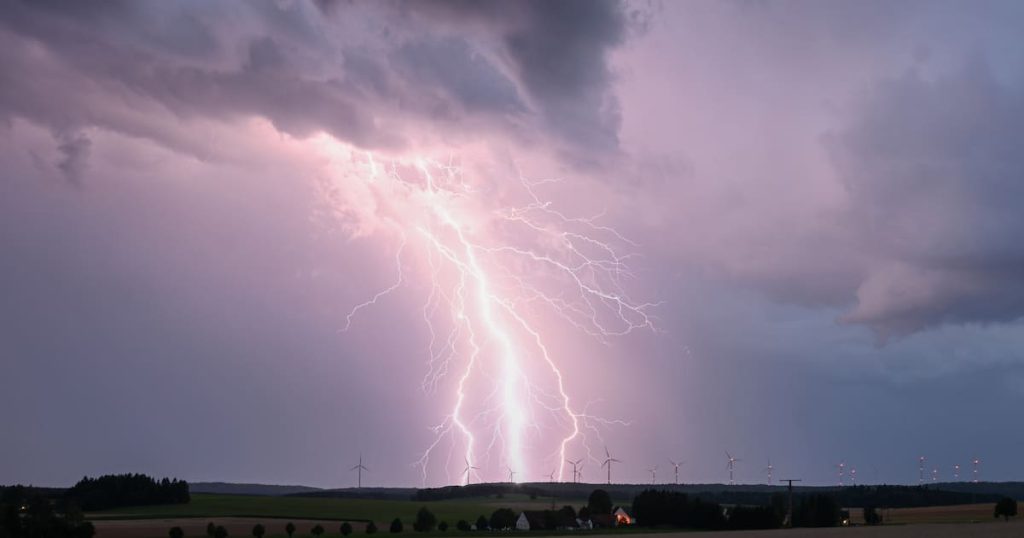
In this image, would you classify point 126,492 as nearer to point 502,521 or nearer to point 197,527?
point 197,527

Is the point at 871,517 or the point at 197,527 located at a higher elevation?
the point at 197,527

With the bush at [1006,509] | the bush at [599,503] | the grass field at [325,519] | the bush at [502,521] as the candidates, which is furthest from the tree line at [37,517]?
the bush at [1006,509]

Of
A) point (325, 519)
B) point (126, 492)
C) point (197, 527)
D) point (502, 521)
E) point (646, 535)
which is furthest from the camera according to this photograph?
point (126, 492)

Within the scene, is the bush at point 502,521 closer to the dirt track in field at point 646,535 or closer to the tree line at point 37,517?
the dirt track in field at point 646,535

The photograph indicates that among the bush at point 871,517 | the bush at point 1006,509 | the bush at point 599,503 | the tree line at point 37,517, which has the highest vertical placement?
the tree line at point 37,517

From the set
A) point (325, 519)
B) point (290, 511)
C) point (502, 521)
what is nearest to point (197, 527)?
point (325, 519)

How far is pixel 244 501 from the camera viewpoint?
145000 mm

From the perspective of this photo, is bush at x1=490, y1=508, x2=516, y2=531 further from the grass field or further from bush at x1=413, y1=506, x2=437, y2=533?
the grass field

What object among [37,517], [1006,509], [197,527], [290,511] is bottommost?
[1006,509]

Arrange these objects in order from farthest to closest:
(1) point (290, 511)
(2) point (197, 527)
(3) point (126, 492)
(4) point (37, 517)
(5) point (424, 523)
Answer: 1. (3) point (126, 492)
2. (1) point (290, 511)
3. (5) point (424, 523)
4. (2) point (197, 527)
5. (4) point (37, 517)

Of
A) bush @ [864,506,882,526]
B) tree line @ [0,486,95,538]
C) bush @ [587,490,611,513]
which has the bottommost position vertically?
bush @ [864,506,882,526]

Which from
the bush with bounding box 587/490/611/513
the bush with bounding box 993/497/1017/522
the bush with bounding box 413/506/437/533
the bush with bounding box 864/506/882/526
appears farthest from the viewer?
the bush with bounding box 587/490/611/513

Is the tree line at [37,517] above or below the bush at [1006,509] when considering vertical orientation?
above

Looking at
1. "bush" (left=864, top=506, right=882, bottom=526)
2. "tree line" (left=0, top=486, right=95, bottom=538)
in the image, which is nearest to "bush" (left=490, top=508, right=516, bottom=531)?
"bush" (left=864, top=506, right=882, bottom=526)
